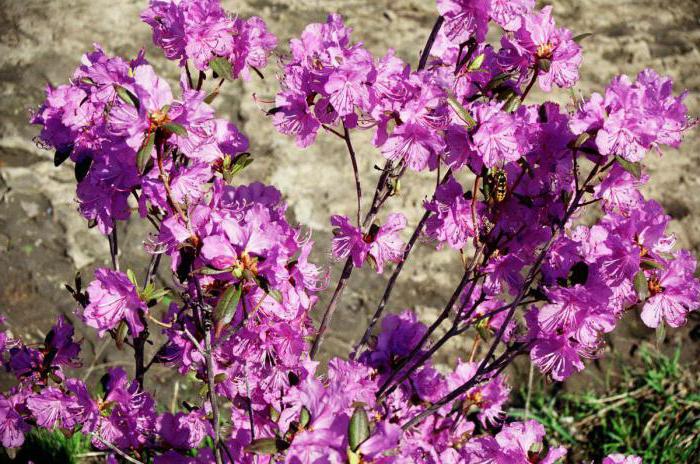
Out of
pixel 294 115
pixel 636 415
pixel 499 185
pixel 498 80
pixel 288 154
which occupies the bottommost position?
pixel 636 415

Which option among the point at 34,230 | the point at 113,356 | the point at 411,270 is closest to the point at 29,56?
the point at 34,230

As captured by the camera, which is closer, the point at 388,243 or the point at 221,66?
the point at 221,66

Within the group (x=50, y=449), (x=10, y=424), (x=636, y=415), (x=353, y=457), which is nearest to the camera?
(x=353, y=457)

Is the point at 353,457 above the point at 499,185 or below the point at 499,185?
below

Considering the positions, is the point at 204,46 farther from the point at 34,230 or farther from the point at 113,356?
the point at 34,230

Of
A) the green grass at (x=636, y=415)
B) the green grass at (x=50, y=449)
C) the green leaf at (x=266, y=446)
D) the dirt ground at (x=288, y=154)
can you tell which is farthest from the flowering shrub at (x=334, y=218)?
the dirt ground at (x=288, y=154)

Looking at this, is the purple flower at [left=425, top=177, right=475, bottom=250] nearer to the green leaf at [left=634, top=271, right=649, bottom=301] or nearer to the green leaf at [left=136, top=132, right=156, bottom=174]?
the green leaf at [left=634, top=271, right=649, bottom=301]

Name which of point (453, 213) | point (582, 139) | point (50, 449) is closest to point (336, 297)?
point (453, 213)

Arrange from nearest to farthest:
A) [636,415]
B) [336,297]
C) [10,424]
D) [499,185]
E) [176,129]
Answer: [176,129]
[499,185]
[336,297]
[10,424]
[636,415]

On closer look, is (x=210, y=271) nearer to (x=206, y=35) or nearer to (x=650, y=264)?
(x=206, y=35)

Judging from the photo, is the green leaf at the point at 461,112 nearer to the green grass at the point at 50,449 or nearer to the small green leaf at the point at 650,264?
the small green leaf at the point at 650,264
